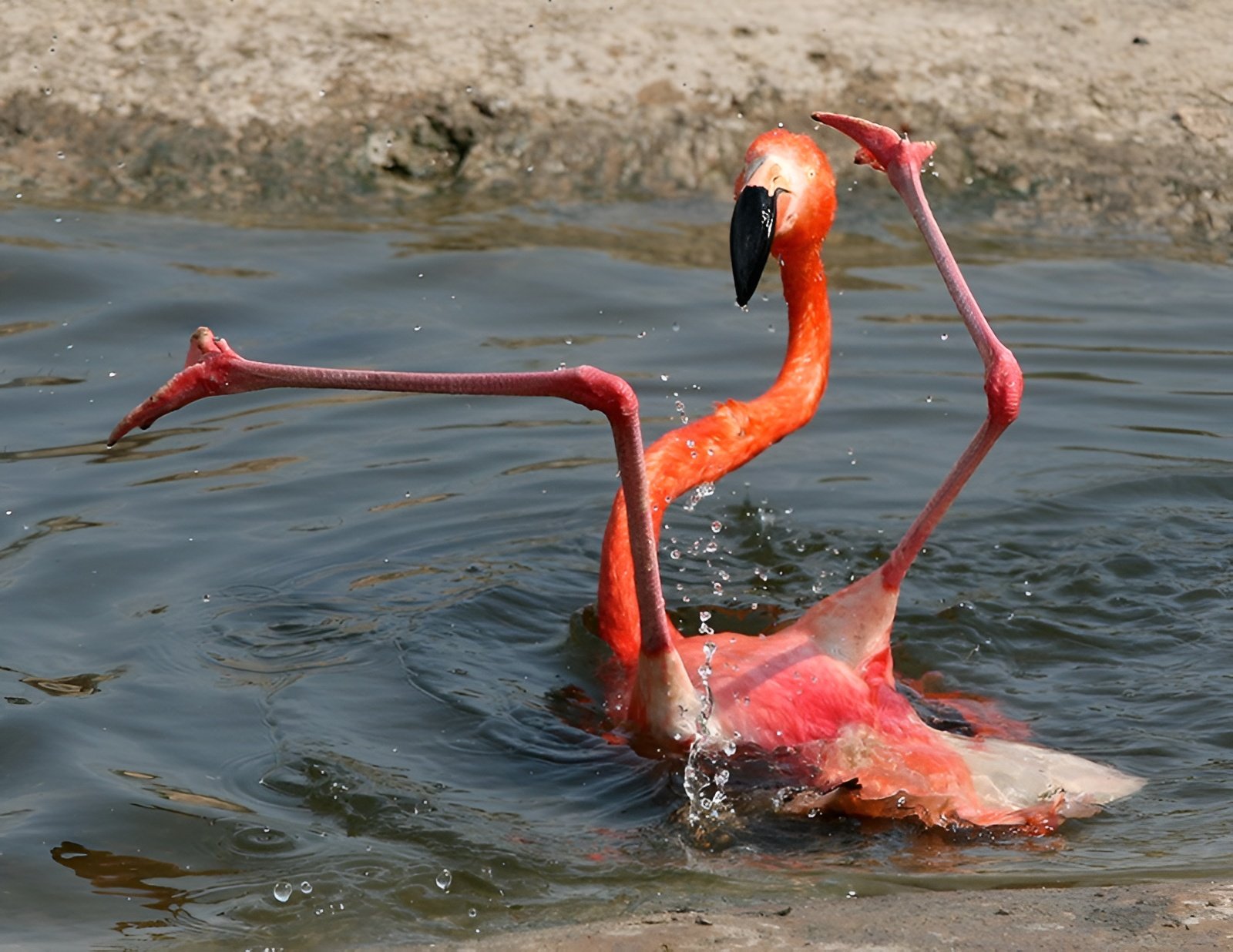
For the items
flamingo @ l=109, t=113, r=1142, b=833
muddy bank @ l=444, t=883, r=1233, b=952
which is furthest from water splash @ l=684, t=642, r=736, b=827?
muddy bank @ l=444, t=883, r=1233, b=952

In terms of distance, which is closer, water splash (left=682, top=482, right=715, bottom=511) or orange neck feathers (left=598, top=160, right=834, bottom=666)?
orange neck feathers (left=598, top=160, right=834, bottom=666)

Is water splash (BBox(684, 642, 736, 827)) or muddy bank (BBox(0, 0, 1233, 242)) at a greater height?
muddy bank (BBox(0, 0, 1233, 242))

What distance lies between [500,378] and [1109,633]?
6.18ft

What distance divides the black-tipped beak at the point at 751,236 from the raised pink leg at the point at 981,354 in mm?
229

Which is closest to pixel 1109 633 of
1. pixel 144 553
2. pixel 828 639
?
pixel 828 639

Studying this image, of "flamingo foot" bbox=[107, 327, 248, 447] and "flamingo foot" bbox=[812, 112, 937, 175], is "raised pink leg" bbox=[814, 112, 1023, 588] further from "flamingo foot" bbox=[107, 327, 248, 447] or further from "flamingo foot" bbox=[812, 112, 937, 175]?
"flamingo foot" bbox=[107, 327, 248, 447]

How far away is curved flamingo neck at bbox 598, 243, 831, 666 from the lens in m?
4.03

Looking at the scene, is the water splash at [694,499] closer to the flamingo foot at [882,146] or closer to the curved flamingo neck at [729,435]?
the curved flamingo neck at [729,435]

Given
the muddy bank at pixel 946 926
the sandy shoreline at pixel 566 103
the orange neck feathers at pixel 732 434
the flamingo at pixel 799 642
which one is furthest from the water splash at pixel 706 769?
the sandy shoreline at pixel 566 103

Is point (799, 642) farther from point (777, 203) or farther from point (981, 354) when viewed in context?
point (777, 203)

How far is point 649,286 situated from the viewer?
22.5ft

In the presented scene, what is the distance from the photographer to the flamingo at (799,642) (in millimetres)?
3455

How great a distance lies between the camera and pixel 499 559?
4.88 metres

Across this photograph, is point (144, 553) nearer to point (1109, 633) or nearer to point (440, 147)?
point (1109, 633)
